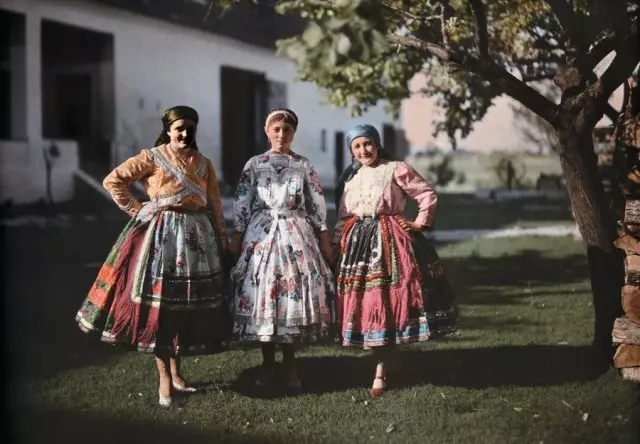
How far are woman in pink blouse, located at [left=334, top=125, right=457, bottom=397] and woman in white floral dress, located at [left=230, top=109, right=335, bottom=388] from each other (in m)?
0.16

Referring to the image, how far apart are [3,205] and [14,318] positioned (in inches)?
57.2

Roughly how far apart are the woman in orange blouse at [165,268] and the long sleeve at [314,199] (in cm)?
59

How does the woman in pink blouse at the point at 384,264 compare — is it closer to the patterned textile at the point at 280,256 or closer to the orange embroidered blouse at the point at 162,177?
the patterned textile at the point at 280,256

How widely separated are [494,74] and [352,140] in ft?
3.14

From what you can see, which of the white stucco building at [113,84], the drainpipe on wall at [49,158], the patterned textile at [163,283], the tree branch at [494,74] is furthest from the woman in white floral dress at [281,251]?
the drainpipe on wall at [49,158]

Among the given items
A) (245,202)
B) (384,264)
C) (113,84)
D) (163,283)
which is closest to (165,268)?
(163,283)

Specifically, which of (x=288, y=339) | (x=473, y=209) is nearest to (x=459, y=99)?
(x=288, y=339)

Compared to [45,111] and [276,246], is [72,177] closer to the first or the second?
[45,111]

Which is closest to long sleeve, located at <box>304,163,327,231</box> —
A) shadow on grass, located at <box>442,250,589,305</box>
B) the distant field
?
shadow on grass, located at <box>442,250,589,305</box>

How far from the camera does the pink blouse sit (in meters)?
4.29

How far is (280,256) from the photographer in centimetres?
415

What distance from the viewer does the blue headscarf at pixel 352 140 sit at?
4305 millimetres

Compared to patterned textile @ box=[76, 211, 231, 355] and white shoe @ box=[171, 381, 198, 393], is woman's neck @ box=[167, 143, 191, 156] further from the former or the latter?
white shoe @ box=[171, 381, 198, 393]

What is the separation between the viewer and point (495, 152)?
33.3 feet
